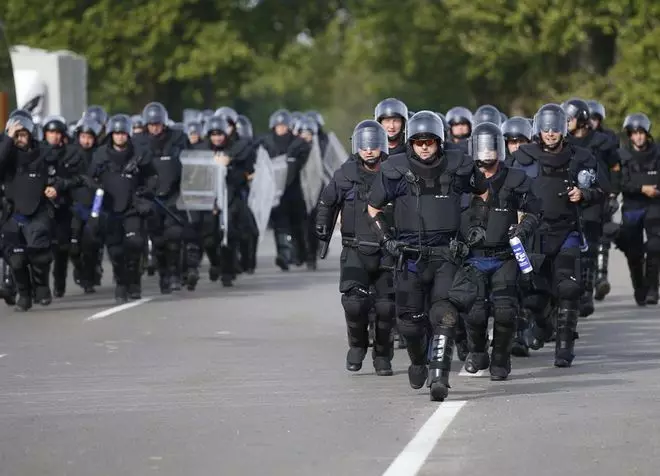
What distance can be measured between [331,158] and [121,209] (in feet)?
24.7

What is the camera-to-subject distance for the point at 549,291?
53.1ft

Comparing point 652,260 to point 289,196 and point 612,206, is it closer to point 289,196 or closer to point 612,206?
point 612,206

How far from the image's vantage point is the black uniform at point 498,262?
47.9 ft

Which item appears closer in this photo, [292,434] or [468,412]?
[292,434]

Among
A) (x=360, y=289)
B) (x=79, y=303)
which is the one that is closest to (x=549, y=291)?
(x=360, y=289)

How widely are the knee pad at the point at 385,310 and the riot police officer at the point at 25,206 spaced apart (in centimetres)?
677

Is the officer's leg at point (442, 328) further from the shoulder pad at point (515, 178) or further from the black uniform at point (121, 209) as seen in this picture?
the black uniform at point (121, 209)

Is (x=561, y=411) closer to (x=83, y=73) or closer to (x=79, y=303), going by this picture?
(x=79, y=303)

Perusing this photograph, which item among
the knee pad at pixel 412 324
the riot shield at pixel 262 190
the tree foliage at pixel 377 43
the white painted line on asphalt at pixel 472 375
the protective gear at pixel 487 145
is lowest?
the white painted line on asphalt at pixel 472 375

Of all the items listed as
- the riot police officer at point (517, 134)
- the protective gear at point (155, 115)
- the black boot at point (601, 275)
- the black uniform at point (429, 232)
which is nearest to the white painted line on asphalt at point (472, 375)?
the black uniform at point (429, 232)

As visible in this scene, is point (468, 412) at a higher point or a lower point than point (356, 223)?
lower

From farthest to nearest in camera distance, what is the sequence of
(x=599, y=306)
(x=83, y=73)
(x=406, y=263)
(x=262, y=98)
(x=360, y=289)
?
(x=262, y=98) → (x=83, y=73) → (x=599, y=306) → (x=360, y=289) → (x=406, y=263)

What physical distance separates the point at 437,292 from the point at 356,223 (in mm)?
1746

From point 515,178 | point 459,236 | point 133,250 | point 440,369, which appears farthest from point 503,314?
point 133,250
